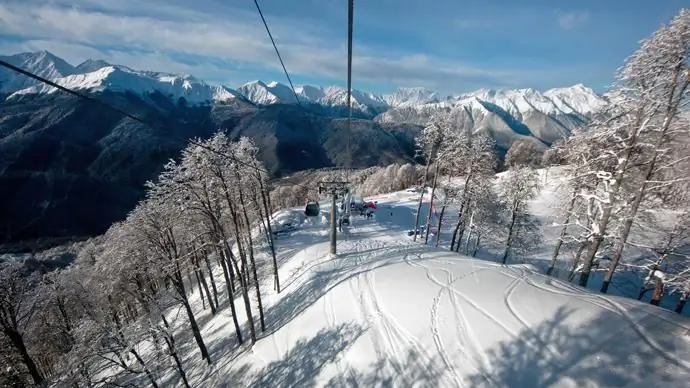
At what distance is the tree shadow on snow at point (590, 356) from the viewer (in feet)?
31.3

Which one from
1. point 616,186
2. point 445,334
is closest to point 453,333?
point 445,334

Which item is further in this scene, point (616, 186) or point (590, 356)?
point (616, 186)

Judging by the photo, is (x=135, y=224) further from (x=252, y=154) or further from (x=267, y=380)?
(x=267, y=380)

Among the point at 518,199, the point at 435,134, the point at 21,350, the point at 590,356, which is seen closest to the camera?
the point at 590,356

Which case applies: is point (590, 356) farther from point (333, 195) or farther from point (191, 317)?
point (191, 317)

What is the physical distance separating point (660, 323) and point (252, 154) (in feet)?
68.6

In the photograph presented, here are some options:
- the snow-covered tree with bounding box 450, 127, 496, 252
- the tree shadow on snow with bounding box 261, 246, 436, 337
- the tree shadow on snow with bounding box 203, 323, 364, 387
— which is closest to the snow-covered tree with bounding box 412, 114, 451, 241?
the snow-covered tree with bounding box 450, 127, 496, 252

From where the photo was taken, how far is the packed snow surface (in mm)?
10352

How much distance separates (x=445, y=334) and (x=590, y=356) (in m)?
4.68

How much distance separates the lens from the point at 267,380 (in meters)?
15.8

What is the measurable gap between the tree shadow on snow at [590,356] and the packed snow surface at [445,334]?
32 mm

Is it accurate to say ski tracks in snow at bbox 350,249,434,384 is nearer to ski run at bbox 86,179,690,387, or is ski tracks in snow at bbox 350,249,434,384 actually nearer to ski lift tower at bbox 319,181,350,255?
ski run at bbox 86,179,690,387

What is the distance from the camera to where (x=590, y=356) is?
10.4 meters

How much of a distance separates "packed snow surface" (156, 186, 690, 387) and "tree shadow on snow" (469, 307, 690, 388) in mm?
32
